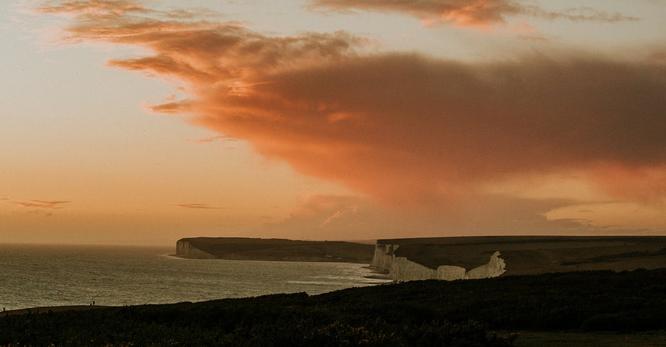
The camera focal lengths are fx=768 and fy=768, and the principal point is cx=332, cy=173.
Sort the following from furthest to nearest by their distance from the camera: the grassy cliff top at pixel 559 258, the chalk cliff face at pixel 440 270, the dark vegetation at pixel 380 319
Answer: the chalk cliff face at pixel 440 270
the grassy cliff top at pixel 559 258
the dark vegetation at pixel 380 319

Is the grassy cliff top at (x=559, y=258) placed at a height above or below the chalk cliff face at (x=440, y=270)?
above

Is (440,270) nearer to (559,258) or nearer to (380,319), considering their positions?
(559,258)

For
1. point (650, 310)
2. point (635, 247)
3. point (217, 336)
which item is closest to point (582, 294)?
point (650, 310)

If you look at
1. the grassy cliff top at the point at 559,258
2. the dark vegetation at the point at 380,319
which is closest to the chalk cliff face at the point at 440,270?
the grassy cliff top at the point at 559,258

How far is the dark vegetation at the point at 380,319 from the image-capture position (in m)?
20.5

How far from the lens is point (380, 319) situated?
2473 centimetres

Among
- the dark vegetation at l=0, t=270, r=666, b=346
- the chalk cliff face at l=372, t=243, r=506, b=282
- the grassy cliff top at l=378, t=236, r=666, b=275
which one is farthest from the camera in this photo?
the chalk cliff face at l=372, t=243, r=506, b=282

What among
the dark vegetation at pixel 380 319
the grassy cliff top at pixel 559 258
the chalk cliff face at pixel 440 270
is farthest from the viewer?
the chalk cliff face at pixel 440 270

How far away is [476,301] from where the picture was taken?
32.5 meters

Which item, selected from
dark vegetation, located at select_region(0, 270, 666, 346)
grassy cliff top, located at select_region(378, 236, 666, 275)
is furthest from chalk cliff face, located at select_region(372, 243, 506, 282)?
dark vegetation, located at select_region(0, 270, 666, 346)

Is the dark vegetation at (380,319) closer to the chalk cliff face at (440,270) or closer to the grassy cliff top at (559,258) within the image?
the grassy cliff top at (559,258)

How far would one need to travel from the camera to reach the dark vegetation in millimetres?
20500

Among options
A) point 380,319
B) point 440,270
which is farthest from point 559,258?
point 380,319

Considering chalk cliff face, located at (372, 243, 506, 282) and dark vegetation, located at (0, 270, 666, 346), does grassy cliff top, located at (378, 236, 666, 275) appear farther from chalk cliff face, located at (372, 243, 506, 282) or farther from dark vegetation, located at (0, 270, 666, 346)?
dark vegetation, located at (0, 270, 666, 346)
